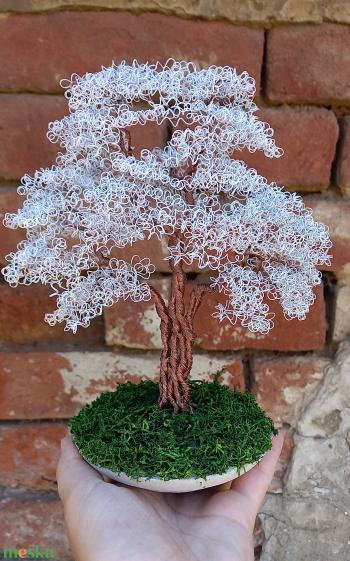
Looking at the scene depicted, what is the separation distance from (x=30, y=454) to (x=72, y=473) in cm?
27

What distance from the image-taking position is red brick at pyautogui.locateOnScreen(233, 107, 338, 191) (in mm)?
815

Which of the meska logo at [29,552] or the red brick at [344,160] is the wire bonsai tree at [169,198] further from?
the meska logo at [29,552]

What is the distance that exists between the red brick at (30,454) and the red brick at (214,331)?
0.62 feet

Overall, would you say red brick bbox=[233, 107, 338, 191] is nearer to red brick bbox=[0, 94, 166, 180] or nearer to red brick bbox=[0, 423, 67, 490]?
red brick bbox=[0, 94, 166, 180]

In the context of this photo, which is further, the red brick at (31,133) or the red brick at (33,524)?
the red brick at (33,524)

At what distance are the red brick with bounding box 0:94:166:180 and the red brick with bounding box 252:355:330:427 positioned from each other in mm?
381

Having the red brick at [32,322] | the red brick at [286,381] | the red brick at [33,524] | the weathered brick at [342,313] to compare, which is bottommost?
the red brick at [33,524]

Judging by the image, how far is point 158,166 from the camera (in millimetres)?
580

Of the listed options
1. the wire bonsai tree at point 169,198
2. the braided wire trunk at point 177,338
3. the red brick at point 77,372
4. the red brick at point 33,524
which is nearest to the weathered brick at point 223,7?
the wire bonsai tree at point 169,198

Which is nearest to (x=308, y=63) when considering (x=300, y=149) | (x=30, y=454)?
(x=300, y=149)

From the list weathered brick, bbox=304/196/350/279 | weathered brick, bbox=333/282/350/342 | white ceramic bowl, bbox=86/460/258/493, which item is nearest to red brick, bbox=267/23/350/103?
weathered brick, bbox=304/196/350/279

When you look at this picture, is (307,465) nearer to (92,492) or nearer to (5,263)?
(92,492)

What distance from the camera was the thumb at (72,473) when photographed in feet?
2.20

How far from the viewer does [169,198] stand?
0.59 meters
